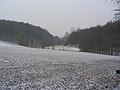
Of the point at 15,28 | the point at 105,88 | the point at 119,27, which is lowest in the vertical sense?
the point at 105,88

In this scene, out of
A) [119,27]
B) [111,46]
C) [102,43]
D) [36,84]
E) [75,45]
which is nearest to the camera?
[36,84]

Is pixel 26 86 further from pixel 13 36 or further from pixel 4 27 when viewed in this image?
pixel 4 27

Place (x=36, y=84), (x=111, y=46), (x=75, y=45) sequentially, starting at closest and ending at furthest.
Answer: (x=36, y=84), (x=111, y=46), (x=75, y=45)

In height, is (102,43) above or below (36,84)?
above

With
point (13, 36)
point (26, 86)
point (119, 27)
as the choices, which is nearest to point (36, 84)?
point (26, 86)

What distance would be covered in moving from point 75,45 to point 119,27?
127164mm

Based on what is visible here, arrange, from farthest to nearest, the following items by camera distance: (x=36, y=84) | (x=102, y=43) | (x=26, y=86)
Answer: (x=102, y=43) → (x=36, y=84) → (x=26, y=86)

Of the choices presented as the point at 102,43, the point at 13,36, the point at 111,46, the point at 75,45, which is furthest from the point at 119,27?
the point at 13,36

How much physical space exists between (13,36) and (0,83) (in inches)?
5977

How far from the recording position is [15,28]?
167 meters

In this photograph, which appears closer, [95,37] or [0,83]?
[0,83]

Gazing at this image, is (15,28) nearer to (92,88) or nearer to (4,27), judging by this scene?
(4,27)

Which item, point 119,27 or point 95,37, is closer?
point 119,27

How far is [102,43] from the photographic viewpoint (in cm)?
11194
